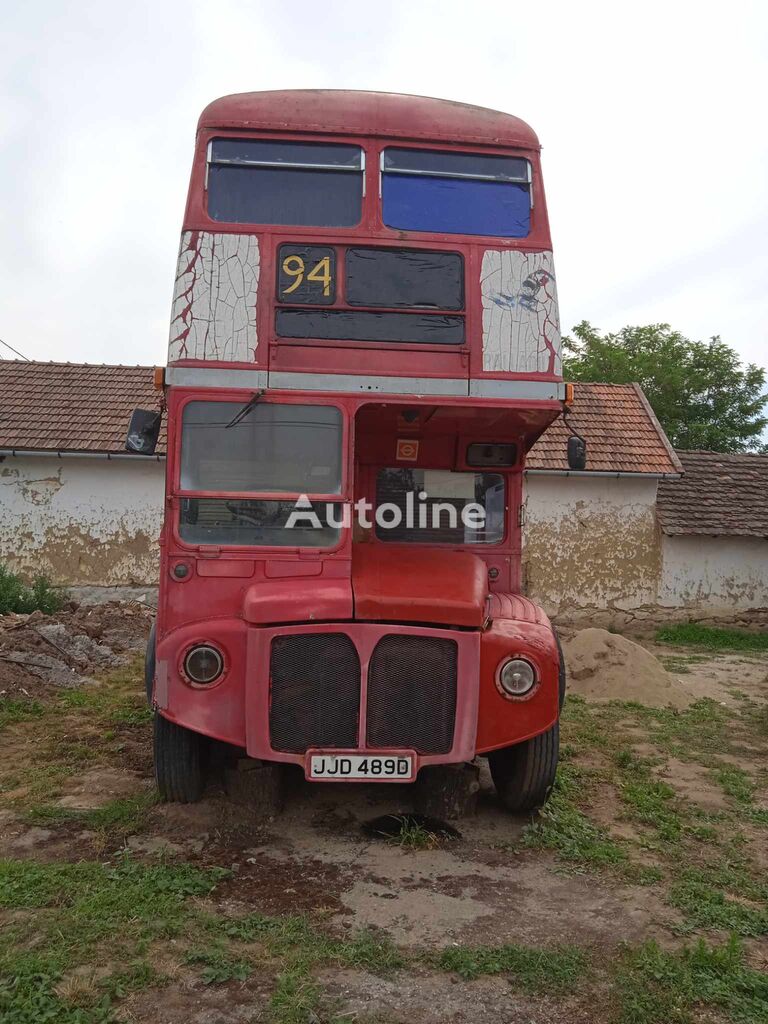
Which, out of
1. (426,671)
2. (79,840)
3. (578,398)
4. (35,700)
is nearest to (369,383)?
(426,671)

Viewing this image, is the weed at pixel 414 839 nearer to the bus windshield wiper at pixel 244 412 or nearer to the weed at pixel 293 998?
the weed at pixel 293 998

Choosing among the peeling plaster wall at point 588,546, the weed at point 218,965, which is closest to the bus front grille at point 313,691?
the weed at point 218,965

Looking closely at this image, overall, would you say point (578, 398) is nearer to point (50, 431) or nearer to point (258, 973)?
point (50, 431)

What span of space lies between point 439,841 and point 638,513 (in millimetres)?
11949

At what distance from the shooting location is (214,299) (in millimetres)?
5109

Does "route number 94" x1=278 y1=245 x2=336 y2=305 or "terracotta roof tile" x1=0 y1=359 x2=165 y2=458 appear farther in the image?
"terracotta roof tile" x1=0 y1=359 x2=165 y2=458

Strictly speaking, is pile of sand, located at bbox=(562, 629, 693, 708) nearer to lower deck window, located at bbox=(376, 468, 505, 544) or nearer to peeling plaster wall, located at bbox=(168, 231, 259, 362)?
lower deck window, located at bbox=(376, 468, 505, 544)

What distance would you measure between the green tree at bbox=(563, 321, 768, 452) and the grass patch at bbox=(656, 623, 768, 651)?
12884 millimetres

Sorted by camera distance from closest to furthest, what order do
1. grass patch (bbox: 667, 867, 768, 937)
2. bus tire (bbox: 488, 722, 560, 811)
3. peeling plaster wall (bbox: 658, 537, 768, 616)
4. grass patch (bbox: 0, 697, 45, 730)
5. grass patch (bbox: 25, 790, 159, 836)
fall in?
grass patch (bbox: 667, 867, 768, 937) → grass patch (bbox: 25, 790, 159, 836) → bus tire (bbox: 488, 722, 560, 811) → grass patch (bbox: 0, 697, 45, 730) → peeling plaster wall (bbox: 658, 537, 768, 616)

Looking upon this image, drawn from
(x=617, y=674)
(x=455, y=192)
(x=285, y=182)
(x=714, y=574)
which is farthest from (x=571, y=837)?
(x=714, y=574)

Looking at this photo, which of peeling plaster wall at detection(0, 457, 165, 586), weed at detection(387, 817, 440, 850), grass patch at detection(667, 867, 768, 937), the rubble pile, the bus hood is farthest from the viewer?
peeling plaster wall at detection(0, 457, 165, 586)

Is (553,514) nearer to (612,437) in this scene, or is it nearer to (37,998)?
(612,437)

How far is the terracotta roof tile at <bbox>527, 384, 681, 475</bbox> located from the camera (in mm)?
15594

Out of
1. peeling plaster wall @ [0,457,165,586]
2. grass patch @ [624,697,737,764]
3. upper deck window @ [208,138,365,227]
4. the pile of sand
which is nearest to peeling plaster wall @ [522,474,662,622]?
the pile of sand
